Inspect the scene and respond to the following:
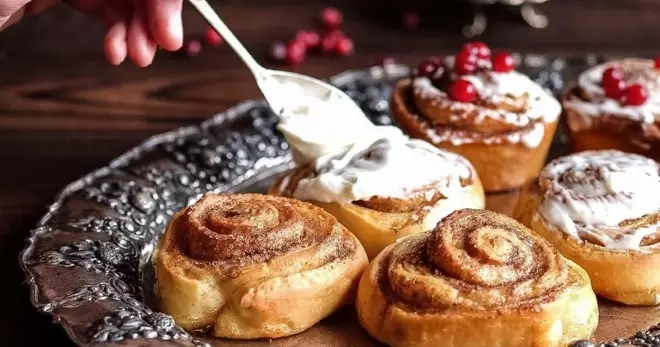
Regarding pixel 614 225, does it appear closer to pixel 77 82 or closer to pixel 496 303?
pixel 496 303

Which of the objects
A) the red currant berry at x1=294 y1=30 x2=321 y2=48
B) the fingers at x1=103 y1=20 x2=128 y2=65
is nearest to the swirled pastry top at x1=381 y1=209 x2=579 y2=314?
the fingers at x1=103 y1=20 x2=128 y2=65

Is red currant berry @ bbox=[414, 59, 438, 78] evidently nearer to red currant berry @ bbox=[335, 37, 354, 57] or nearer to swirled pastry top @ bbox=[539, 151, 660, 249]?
swirled pastry top @ bbox=[539, 151, 660, 249]

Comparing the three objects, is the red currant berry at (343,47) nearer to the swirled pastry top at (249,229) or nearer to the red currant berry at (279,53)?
the red currant berry at (279,53)

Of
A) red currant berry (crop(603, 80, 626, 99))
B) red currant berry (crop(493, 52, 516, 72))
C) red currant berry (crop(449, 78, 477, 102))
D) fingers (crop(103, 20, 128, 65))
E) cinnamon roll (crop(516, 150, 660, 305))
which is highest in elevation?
fingers (crop(103, 20, 128, 65))

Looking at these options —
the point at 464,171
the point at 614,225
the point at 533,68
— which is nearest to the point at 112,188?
the point at 464,171

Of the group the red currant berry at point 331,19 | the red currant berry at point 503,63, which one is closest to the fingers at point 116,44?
the red currant berry at point 503,63

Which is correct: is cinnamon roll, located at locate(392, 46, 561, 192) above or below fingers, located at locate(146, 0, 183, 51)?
below
